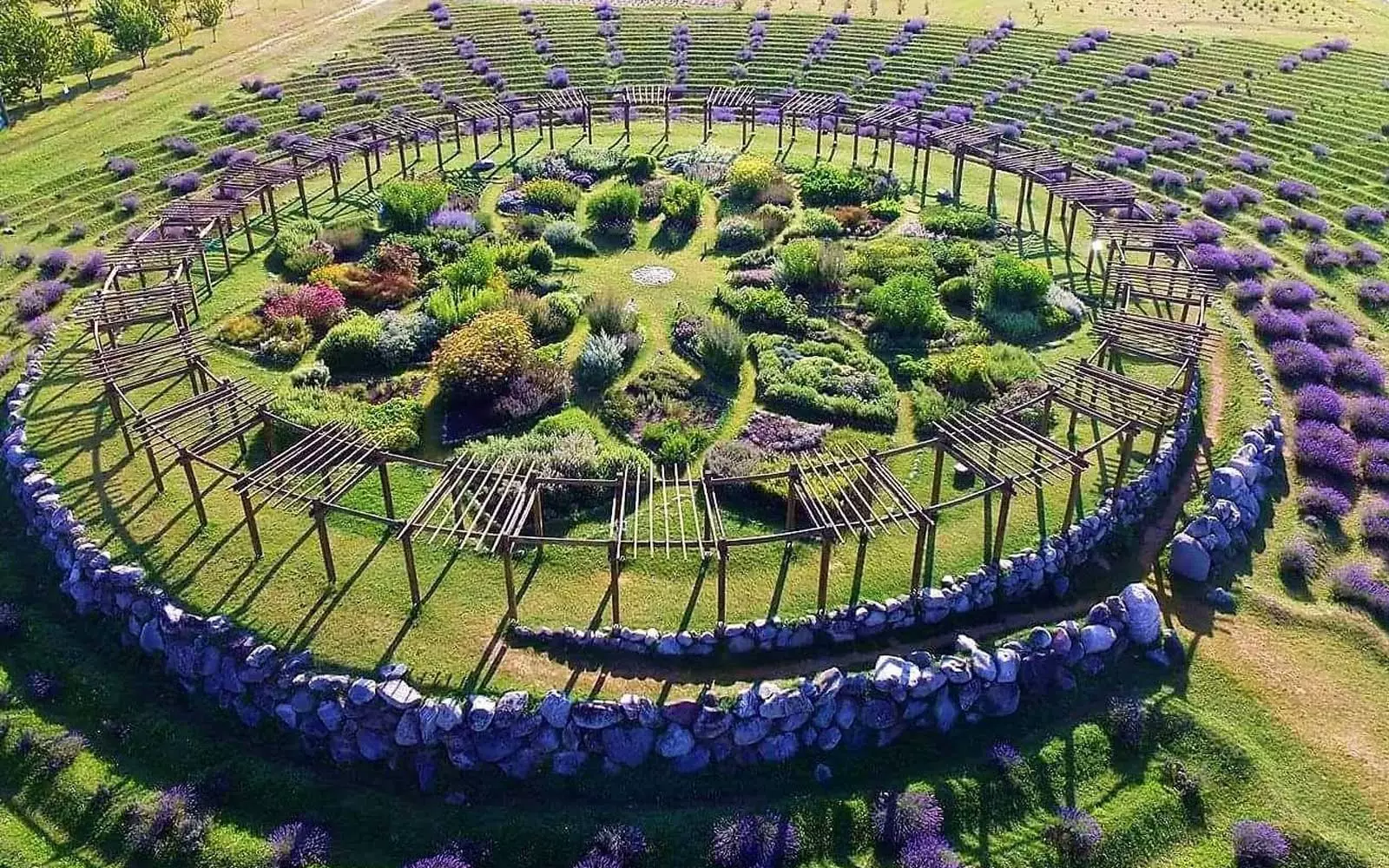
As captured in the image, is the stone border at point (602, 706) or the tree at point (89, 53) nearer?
the stone border at point (602, 706)

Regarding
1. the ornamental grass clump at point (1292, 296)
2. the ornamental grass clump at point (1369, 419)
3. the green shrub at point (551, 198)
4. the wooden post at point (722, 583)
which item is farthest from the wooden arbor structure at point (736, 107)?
the wooden post at point (722, 583)

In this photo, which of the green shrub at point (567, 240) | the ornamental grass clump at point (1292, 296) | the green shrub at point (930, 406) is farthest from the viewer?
the green shrub at point (567, 240)

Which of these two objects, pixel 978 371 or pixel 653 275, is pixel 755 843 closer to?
pixel 978 371

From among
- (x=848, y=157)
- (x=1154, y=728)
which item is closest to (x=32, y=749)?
(x=1154, y=728)

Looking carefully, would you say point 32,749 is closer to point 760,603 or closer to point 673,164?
point 760,603

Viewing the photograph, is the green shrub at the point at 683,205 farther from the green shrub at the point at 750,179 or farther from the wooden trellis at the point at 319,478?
the wooden trellis at the point at 319,478
